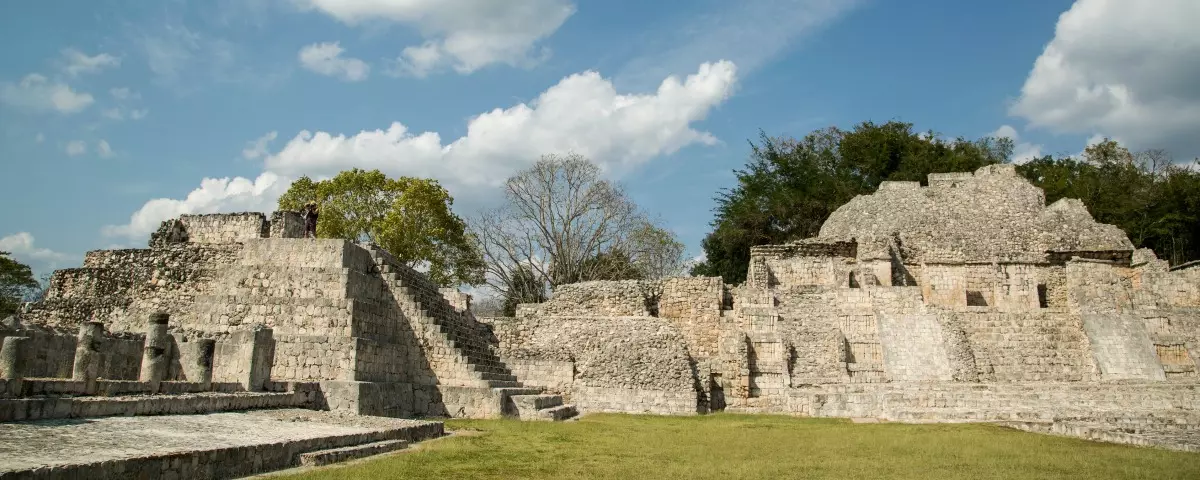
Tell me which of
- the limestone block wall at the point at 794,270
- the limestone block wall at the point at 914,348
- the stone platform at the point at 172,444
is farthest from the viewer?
the limestone block wall at the point at 794,270

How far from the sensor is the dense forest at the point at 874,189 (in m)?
38.4

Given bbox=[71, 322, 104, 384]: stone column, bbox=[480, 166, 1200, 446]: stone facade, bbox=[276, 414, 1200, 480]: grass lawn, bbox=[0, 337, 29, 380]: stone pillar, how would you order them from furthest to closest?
bbox=[480, 166, 1200, 446]: stone facade → bbox=[71, 322, 104, 384]: stone column → bbox=[276, 414, 1200, 480]: grass lawn → bbox=[0, 337, 29, 380]: stone pillar

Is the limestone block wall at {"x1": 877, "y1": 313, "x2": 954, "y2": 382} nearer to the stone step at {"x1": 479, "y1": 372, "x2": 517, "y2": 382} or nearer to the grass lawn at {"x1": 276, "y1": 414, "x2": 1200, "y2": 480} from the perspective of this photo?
the grass lawn at {"x1": 276, "y1": 414, "x2": 1200, "y2": 480}

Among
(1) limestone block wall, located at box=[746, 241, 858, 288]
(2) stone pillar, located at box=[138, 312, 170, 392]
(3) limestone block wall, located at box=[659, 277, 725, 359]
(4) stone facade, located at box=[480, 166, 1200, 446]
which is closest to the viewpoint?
(2) stone pillar, located at box=[138, 312, 170, 392]

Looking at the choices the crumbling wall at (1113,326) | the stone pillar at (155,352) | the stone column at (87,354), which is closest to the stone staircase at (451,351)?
the stone pillar at (155,352)

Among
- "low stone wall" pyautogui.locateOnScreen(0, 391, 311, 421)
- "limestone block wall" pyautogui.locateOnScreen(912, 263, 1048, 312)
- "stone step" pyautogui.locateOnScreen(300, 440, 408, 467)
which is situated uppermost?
"limestone block wall" pyautogui.locateOnScreen(912, 263, 1048, 312)

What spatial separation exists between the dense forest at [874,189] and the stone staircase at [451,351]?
21.4 m

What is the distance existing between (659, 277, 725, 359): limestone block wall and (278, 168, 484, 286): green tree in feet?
43.4

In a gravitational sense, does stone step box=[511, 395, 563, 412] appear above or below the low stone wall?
below

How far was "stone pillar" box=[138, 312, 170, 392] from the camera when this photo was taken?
10930 mm

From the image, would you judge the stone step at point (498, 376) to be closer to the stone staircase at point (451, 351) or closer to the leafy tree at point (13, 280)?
the stone staircase at point (451, 351)

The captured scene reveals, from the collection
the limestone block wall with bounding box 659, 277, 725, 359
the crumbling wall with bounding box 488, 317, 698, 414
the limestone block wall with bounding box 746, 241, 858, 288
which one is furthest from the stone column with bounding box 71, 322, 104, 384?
the limestone block wall with bounding box 746, 241, 858, 288

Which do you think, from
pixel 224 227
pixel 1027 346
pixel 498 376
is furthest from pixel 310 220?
pixel 1027 346

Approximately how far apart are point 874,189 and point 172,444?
3733 cm
